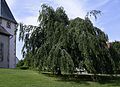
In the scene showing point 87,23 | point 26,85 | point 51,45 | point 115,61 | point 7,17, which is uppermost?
point 7,17

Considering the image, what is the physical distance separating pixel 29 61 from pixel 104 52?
22.9 feet

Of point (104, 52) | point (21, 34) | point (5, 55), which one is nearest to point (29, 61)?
point (21, 34)

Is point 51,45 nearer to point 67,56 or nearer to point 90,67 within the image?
point 67,56

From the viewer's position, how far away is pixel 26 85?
17.4 metres

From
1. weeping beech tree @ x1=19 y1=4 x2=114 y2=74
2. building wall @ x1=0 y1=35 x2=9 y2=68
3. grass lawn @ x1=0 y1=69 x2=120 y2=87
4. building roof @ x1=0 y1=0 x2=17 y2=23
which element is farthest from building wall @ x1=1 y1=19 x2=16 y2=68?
grass lawn @ x1=0 y1=69 x2=120 y2=87

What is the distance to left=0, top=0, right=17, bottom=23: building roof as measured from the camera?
4640cm

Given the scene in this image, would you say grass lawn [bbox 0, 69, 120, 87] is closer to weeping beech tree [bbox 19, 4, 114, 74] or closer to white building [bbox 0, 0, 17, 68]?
weeping beech tree [bbox 19, 4, 114, 74]

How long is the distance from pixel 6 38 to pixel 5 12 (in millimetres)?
6951

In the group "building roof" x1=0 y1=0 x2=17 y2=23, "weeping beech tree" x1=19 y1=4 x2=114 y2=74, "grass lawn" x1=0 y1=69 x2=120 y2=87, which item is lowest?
"grass lawn" x1=0 y1=69 x2=120 y2=87

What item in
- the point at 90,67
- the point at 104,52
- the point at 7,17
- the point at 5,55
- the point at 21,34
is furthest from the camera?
the point at 7,17

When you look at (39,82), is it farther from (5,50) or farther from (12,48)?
(12,48)

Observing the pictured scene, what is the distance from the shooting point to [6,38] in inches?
1650

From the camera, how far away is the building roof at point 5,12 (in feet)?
152

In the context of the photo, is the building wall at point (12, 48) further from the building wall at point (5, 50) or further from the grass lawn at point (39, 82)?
the grass lawn at point (39, 82)
